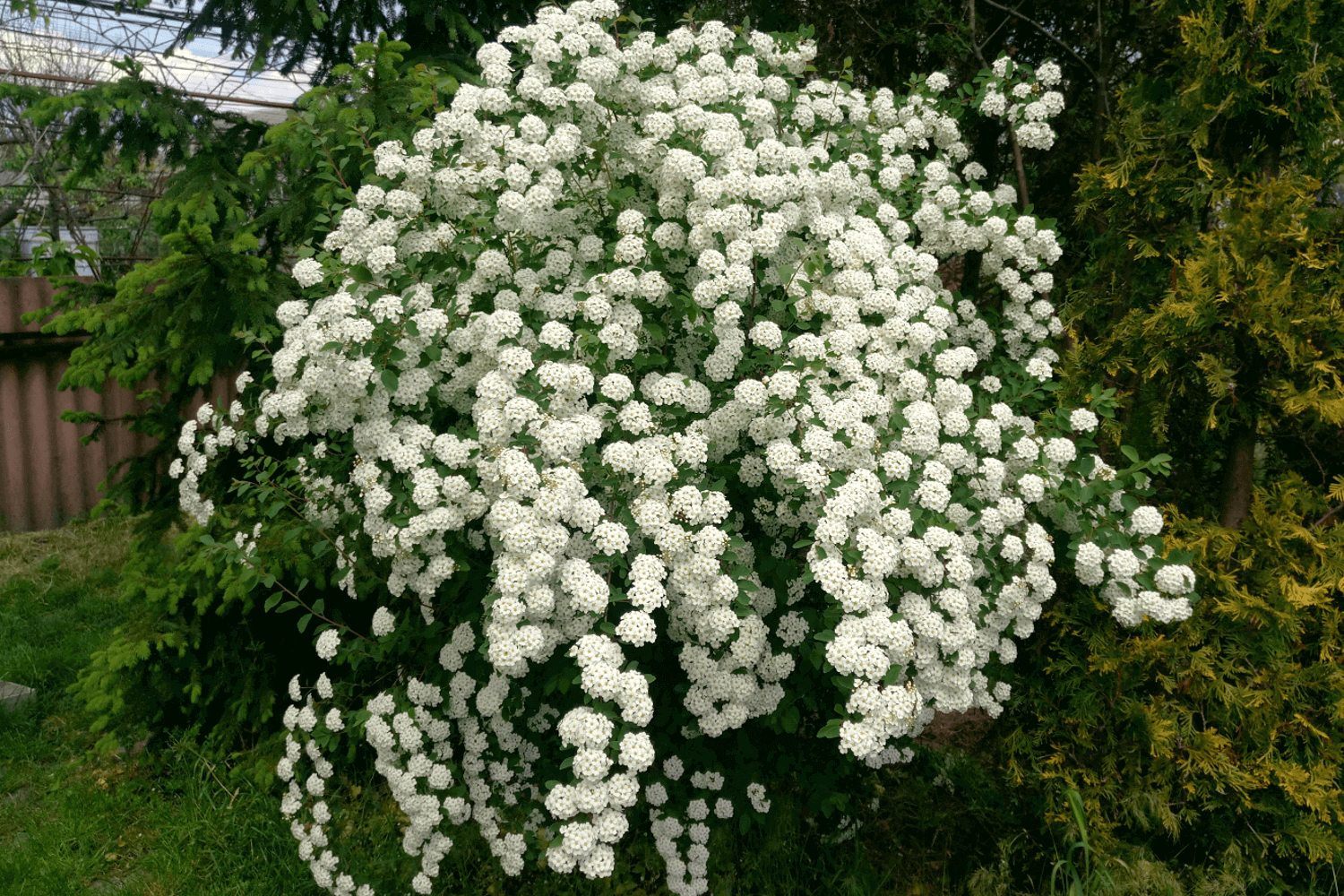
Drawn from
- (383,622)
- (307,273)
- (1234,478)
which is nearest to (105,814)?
(383,622)

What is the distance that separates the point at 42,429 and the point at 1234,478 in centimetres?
878

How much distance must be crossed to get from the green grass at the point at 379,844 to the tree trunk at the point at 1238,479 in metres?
1.35

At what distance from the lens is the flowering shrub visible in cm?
235

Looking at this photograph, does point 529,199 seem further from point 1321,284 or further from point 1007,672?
point 1321,284

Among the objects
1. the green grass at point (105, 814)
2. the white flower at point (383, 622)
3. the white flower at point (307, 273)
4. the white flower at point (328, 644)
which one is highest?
the white flower at point (307, 273)

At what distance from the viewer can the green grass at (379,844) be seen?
3383 millimetres

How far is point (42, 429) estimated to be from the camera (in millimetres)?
7547

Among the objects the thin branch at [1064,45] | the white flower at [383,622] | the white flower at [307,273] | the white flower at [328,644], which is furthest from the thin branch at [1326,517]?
the white flower at [307,273]

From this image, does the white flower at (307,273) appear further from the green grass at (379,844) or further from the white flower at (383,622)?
the green grass at (379,844)

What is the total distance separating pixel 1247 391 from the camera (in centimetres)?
344

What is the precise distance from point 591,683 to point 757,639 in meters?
0.68

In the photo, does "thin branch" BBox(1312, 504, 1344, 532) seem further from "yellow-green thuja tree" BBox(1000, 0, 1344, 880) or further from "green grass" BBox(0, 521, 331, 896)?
"green grass" BBox(0, 521, 331, 896)

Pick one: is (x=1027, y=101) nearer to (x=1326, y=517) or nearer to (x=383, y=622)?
(x=1326, y=517)

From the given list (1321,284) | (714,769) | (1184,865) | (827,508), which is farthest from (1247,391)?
(714,769)
